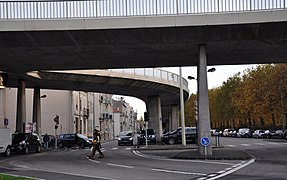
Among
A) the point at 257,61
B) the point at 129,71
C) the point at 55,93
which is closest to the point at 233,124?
the point at 55,93

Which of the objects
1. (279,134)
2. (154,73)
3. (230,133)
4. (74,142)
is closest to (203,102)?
(154,73)

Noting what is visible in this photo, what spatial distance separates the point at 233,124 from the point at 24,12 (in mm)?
77694

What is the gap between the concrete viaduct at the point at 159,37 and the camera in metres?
23.2

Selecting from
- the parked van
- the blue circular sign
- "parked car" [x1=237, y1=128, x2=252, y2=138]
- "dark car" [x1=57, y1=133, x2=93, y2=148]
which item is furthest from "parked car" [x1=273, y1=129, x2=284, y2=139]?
the parked van

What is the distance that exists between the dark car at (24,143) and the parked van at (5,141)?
1.97 metres

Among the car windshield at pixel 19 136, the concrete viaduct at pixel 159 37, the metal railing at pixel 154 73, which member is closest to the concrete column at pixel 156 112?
the metal railing at pixel 154 73

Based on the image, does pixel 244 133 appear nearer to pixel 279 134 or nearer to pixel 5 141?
pixel 279 134

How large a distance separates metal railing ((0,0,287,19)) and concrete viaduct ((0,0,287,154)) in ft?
0.36

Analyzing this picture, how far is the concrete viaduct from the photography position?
76.3 ft

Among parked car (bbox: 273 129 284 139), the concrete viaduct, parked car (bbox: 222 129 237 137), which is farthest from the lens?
parked car (bbox: 222 129 237 137)

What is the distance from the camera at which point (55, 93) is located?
70.4 metres

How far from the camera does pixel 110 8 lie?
23938mm

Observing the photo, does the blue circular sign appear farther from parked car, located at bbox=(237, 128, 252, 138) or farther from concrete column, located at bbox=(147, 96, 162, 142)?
parked car, located at bbox=(237, 128, 252, 138)

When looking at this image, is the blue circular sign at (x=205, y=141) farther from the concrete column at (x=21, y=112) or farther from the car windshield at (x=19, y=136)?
A: the concrete column at (x=21, y=112)
